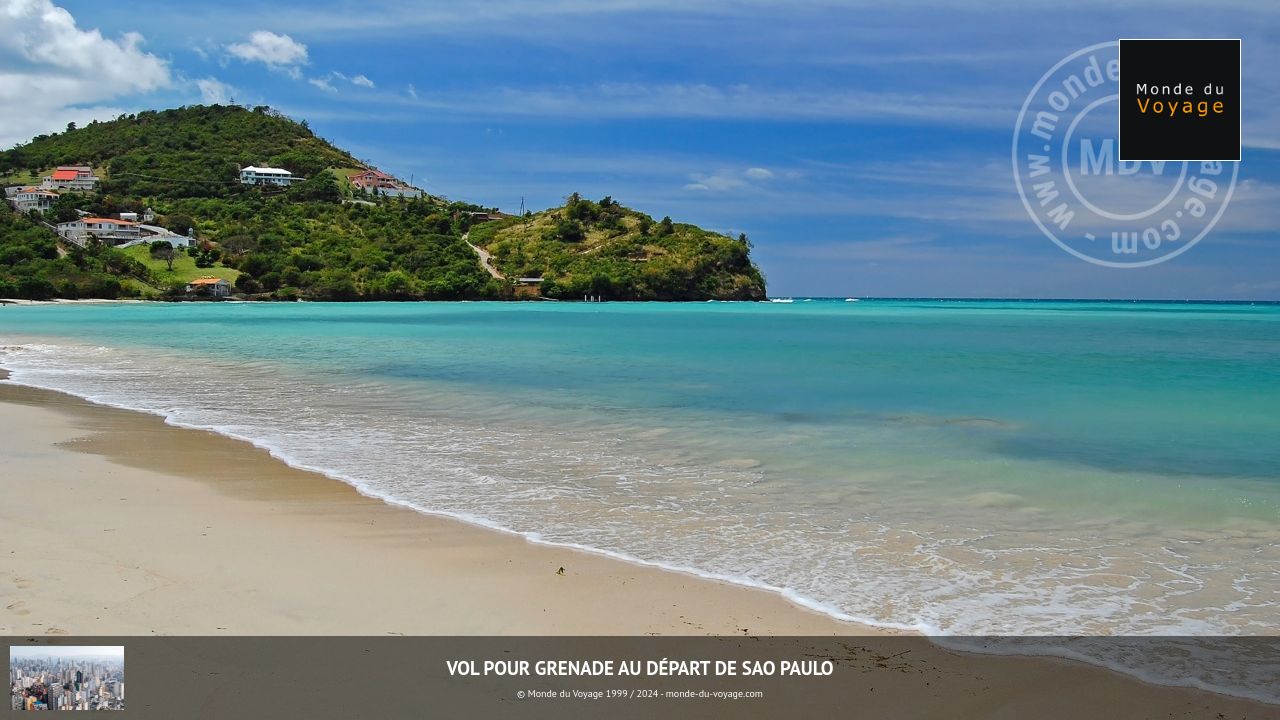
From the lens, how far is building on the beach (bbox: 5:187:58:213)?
9669 centimetres

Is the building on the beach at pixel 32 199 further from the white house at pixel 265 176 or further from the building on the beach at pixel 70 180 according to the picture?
the white house at pixel 265 176

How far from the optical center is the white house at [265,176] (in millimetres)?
119750

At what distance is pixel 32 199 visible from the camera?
322 ft

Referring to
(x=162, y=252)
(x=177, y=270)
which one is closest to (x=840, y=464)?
(x=177, y=270)

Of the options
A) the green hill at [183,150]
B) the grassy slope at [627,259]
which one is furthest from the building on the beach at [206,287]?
the grassy slope at [627,259]

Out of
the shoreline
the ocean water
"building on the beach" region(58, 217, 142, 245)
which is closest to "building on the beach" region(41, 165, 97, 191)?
"building on the beach" region(58, 217, 142, 245)

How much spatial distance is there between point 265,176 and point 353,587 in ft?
427

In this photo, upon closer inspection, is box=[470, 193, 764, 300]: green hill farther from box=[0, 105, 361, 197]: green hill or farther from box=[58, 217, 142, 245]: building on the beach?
box=[58, 217, 142, 245]: building on the beach

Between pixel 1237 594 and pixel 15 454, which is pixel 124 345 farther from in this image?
pixel 1237 594

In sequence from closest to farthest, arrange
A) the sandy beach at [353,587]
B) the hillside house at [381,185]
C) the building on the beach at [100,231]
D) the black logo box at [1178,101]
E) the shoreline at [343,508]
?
the sandy beach at [353,587] → the shoreline at [343,508] → the black logo box at [1178,101] → the building on the beach at [100,231] → the hillside house at [381,185]

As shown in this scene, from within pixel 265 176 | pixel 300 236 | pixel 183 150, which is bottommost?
pixel 300 236

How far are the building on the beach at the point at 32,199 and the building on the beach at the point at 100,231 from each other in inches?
454

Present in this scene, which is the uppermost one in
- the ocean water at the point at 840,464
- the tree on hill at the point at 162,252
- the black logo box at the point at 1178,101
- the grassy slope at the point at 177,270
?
the tree on hill at the point at 162,252

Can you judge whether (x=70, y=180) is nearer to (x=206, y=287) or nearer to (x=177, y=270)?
(x=177, y=270)
